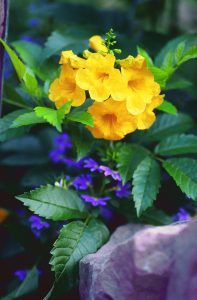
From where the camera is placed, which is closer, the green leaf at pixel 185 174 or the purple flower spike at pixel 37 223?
the green leaf at pixel 185 174

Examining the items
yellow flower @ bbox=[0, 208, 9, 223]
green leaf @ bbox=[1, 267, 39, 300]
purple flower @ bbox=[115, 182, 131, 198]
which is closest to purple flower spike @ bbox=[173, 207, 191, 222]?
purple flower @ bbox=[115, 182, 131, 198]

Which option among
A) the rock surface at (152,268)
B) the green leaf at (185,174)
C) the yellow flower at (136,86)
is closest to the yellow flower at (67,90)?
the yellow flower at (136,86)

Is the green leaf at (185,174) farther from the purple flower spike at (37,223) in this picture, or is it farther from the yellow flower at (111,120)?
the purple flower spike at (37,223)

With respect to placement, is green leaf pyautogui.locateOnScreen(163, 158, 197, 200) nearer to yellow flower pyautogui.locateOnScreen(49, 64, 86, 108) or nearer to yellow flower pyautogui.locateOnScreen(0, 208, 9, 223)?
yellow flower pyautogui.locateOnScreen(49, 64, 86, 108)

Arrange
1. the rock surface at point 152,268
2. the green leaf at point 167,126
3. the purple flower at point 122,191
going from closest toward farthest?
the rock surface at point 152,268
the purple flower at point 122,191
the green leaf at point 167,126

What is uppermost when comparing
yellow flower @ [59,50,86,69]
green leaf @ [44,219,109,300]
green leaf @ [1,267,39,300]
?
yellow flower @ [59,50,86,69]

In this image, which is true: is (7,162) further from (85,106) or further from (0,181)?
(85,106)
